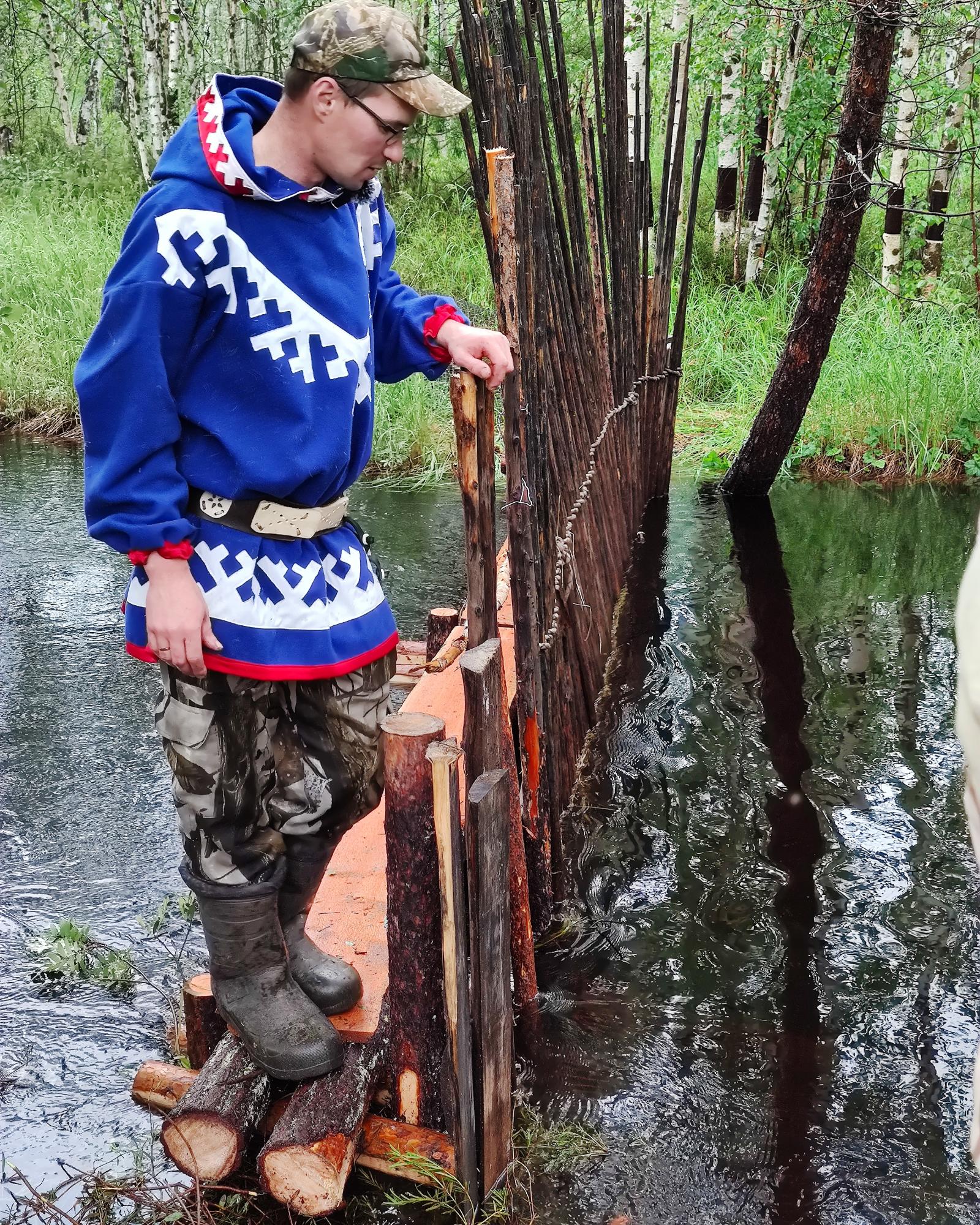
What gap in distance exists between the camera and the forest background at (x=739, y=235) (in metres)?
8.02

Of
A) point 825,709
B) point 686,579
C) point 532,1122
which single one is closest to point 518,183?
point 532,1122

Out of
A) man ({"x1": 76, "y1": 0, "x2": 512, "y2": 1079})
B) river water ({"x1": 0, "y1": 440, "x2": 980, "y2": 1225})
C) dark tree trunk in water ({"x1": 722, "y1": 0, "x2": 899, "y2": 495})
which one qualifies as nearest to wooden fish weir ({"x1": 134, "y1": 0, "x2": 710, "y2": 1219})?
man ({"x1": 76, "y1": 0, "x2": 512, "y2": 1079})

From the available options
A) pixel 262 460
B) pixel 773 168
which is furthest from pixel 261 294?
pixel 773 168

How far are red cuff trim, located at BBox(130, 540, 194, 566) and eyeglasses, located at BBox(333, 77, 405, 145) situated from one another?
28.6 inches

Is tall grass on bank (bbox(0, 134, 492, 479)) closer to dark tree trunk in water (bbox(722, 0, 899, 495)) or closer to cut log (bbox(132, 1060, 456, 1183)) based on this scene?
dark tree trunk in water (bbox(722, 0, 899, 495))

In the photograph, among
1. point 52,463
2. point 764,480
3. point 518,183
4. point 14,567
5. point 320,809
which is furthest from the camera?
point 52,463

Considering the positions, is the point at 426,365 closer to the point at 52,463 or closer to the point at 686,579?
the point at 686,579

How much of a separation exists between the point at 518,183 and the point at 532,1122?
2.10 m

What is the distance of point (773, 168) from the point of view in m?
10.7

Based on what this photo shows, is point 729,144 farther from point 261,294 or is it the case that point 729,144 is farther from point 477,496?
point 261,294

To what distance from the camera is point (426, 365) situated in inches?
91.2

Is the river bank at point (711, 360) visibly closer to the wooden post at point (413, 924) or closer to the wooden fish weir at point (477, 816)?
the wooden fish weir at point (477, 816)

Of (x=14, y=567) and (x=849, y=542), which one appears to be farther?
(x=849, y=542)

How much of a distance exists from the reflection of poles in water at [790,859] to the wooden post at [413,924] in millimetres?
748
